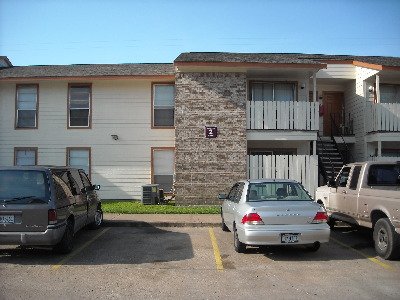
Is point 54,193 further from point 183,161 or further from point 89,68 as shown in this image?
point 89,68

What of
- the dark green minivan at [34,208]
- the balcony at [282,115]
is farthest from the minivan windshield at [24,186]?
the balcony at [282,115]

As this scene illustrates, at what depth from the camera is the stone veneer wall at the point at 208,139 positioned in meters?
14.8

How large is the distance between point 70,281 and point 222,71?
10.9 metres

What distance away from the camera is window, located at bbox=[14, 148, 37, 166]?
17281mm

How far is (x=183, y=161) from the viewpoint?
14.8 metres

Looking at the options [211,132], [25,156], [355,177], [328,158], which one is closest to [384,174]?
[355,177]

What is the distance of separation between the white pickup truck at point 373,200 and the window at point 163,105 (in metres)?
8.51

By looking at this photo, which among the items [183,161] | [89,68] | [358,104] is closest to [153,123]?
A: [183,161]

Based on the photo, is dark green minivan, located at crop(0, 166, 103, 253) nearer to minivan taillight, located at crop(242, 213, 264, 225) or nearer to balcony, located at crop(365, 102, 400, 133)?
minivan taillight, located at crop(242, 213, 264, 225)

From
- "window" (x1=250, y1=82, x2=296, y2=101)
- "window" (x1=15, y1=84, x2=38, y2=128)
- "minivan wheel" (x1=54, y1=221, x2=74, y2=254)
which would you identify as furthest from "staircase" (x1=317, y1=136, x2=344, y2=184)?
"window" (x1=15, y1=84, x2=38, y2=128)

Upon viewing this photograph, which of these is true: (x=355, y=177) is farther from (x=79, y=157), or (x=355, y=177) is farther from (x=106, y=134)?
(x=79, y=157)

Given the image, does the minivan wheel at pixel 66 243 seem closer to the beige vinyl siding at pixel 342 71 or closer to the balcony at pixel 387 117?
the balcony at pixel 387 117

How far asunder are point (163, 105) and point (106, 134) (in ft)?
9.37

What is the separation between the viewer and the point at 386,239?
736 centimetres
